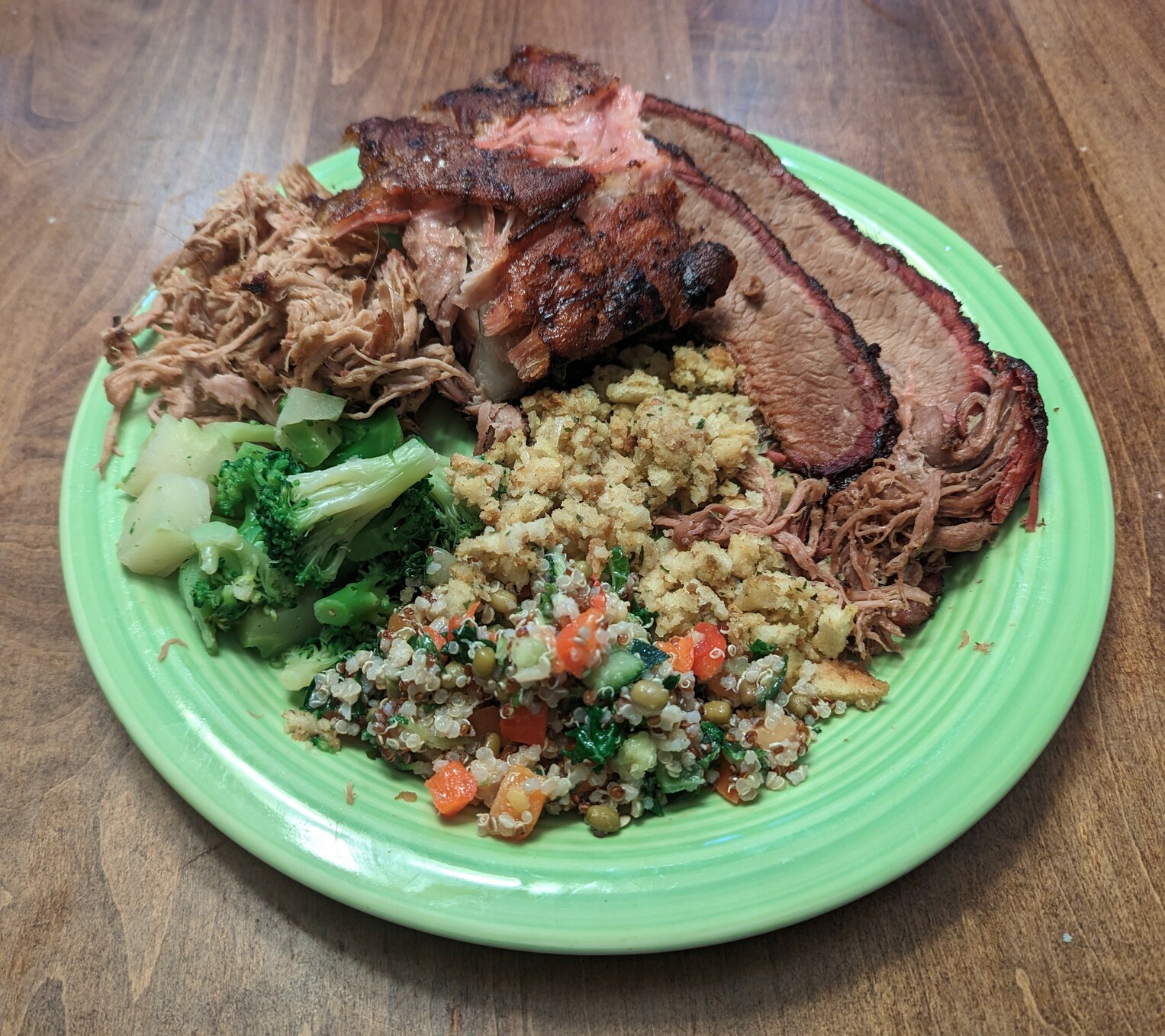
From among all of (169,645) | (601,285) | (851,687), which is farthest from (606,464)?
(169,645)

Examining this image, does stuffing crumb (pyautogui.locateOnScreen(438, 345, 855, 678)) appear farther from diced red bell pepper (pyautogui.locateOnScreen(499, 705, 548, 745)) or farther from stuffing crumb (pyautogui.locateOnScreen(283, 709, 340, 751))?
stuffing crumb (pyautogui.locateOnScreen(283, 709, 340, 751))

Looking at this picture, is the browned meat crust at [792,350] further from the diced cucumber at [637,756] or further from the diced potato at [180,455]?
the diced potato at [180,455]

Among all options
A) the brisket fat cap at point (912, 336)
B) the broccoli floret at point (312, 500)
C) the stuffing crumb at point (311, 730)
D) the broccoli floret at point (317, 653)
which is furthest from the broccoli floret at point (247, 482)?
the brisket fat cap at point (912, 336)

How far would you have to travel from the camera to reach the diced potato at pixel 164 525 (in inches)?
92.5

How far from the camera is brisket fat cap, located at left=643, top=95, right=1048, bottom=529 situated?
98.0 inches

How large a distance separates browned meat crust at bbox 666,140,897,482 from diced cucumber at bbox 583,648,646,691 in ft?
3.42

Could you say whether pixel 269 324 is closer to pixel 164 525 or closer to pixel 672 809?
pixel 164 525

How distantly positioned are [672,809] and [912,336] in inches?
72.2

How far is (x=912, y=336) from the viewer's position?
2.81 meters

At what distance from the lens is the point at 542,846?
2.10 m

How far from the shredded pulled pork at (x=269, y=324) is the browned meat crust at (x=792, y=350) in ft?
3.50

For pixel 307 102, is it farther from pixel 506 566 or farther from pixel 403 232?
pixel 506 566

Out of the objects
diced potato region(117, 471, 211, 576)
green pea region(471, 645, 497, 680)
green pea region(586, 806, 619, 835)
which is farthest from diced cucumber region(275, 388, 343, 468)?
green pea region(586, 806, 619, 835)

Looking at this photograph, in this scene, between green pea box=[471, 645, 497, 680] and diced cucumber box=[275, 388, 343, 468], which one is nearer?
green pea box=[471, 645, 497, 680]
